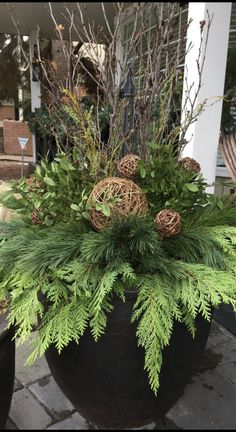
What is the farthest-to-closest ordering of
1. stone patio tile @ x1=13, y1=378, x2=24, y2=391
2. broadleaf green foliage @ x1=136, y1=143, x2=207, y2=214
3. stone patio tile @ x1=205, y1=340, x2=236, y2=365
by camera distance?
stone patio tile @ x1=205, y1=340, x2=236, y2=365 < stone patio tile @ x1=13, y1=378, x2=24, y2=391 < broadleaf green foliage @ x1=136, y1=143, x2=207, y2=214

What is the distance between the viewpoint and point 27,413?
1781mm

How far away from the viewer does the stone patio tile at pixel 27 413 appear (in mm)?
1715

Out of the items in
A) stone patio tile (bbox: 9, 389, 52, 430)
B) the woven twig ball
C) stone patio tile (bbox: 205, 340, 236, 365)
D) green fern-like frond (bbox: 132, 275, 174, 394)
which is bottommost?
stone patio tile (bbox: 205, 340, 236, 365)

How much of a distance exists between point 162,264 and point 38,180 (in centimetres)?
75

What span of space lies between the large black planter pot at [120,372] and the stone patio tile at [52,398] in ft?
0.55

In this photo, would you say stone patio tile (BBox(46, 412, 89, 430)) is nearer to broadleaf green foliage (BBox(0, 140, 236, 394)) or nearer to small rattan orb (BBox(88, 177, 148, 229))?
broadleaf green foliage (BBox(0, 140, 236, 394))

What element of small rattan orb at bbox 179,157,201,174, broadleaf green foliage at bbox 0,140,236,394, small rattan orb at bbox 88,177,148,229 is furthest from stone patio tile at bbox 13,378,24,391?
small rattan orb at bbox 179,157,201,174

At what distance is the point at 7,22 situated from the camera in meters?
7.04

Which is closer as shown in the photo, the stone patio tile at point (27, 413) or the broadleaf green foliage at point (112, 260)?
the broadleaf green foliage at point (112, 260)

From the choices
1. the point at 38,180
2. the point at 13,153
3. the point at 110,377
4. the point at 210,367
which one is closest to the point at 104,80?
the point at 38,180

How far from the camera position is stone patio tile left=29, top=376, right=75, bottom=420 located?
1.78 m

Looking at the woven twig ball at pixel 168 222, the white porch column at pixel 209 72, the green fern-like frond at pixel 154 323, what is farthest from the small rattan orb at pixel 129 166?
the white porch column at pixel 209 72

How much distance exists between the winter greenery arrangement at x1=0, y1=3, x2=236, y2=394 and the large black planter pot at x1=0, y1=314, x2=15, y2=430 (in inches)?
2.5

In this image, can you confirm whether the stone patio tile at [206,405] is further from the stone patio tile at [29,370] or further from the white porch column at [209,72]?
the white porch column at [209,72]
